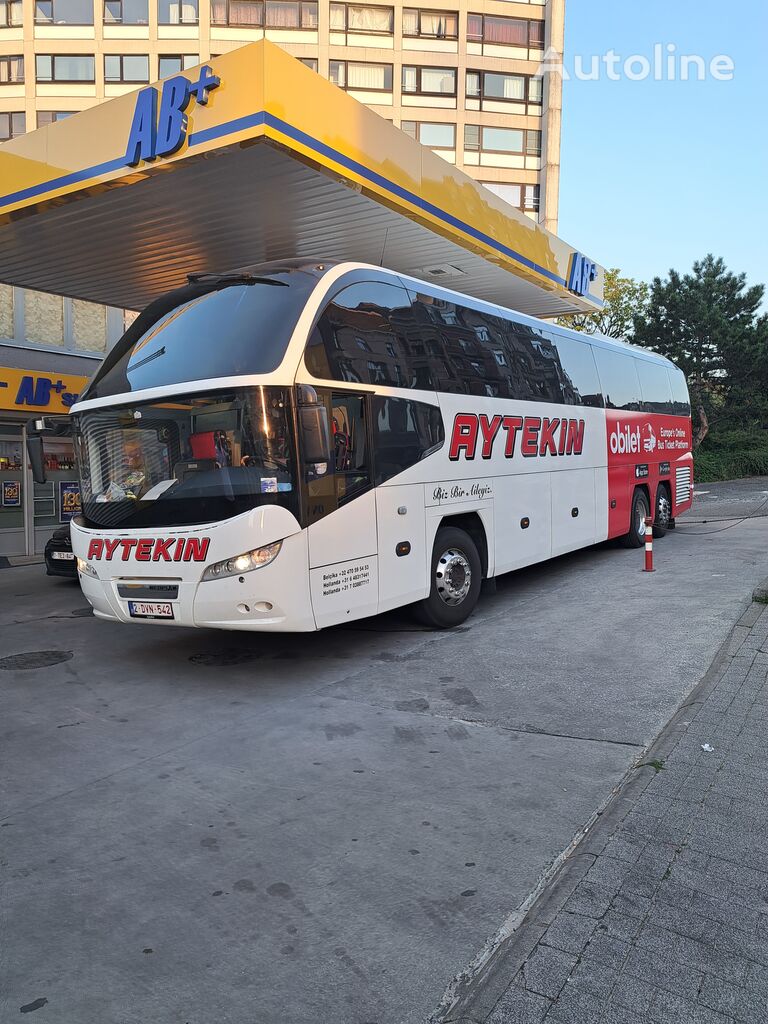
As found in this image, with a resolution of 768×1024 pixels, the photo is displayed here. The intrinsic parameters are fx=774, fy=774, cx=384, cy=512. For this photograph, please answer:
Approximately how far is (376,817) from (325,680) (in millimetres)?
2591

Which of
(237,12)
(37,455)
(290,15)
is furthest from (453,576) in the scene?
(290,15)

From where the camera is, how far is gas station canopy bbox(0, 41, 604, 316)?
8.70 m

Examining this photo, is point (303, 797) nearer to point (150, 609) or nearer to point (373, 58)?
point (150, 609)

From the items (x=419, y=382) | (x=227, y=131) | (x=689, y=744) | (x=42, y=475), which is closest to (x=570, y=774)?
(x=689, y=744)

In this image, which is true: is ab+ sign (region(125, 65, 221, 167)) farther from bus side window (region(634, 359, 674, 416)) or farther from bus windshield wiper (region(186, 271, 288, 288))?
bus side window (region(634, 359, 674, 416))

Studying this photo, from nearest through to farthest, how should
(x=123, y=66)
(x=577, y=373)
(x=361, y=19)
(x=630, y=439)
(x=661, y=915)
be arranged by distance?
(x=661, y=915)
(x=577, y=373)
(x=630, y=439)
(x=123, y=66)
(x=361, y=19)

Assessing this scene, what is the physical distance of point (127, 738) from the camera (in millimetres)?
5160

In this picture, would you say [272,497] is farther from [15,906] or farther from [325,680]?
[15,906]

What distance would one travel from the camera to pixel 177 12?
36000 mm

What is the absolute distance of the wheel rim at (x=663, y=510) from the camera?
1473cm

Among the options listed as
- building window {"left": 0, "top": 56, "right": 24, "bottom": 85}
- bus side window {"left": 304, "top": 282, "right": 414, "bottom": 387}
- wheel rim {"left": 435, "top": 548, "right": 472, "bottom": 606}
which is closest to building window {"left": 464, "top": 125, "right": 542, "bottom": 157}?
building window {"left": 0, "top": 56, "right": 24, "bottom": 85}

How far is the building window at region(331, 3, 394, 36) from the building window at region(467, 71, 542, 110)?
15.3ft

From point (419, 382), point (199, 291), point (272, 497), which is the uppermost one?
point (199, 291)

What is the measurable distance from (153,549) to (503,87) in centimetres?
3987
